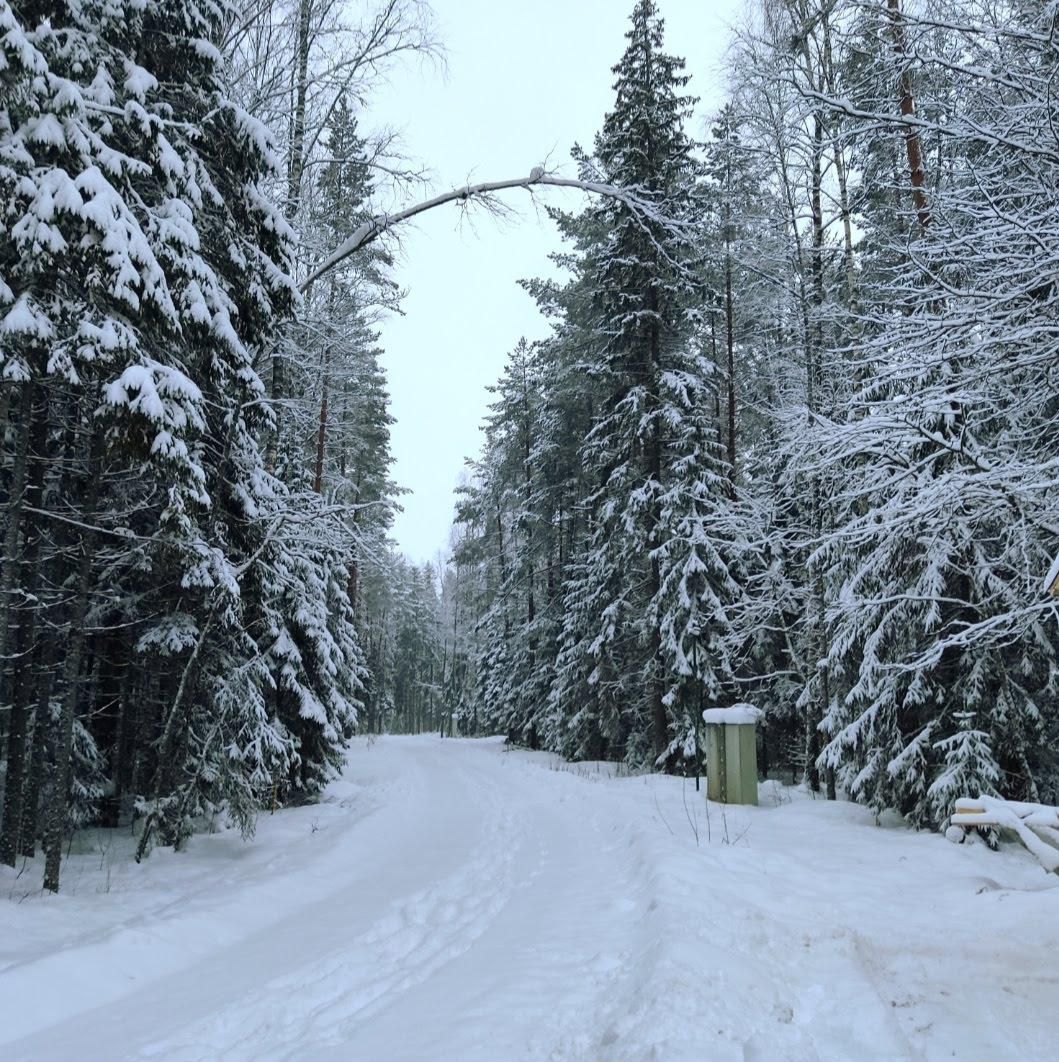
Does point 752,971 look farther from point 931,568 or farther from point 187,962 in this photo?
point 931,568

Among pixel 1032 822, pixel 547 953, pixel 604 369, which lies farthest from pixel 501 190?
pixel 604 369

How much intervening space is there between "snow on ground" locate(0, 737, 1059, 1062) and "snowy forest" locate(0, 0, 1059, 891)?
56.0 inches

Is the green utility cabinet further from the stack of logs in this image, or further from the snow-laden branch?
the snow-laden branch

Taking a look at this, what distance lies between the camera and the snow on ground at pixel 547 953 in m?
3.62

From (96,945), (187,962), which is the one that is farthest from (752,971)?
(96,945)

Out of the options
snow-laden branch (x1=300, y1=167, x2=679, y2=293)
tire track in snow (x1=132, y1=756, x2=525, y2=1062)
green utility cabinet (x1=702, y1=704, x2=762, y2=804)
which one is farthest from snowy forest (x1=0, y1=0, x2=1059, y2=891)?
tire track in snow (x1=132, y1=756, x2=525, y2=1062)

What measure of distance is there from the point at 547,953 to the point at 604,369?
50.1 ft

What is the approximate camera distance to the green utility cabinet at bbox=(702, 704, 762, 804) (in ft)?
36.8

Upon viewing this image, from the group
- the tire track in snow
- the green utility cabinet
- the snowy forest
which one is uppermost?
the snowy forest

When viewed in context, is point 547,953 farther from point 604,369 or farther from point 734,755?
point 604,369

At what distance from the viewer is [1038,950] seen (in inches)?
181

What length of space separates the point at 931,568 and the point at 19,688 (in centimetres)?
1024

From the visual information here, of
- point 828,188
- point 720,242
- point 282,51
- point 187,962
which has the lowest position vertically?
point 187,962

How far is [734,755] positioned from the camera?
11.2 meters
